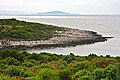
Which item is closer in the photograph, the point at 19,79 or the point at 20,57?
the point at 19,79

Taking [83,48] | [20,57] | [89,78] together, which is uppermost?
[89,78]

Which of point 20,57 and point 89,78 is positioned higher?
point 89,78

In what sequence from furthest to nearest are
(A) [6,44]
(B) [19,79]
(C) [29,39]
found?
(C) [29,39]
(A) [6,44]
(B) [19,79]

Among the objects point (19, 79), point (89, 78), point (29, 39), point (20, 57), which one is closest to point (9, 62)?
point (20, 57)

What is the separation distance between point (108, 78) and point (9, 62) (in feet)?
44.8

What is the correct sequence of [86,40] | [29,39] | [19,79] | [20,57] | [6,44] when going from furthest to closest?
[86,40], [29,39], [6,44], [20,57], [19,79]

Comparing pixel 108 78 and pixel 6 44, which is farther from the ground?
pixel 108 78

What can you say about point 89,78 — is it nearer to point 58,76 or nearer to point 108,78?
point 108,78

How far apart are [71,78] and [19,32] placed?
73193 mm

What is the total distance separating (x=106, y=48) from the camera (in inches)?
2886

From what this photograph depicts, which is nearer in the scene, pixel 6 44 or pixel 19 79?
pixel 19 79

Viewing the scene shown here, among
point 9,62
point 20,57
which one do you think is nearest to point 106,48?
point 20,57

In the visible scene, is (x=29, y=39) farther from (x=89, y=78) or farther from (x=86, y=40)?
(x=89, y=78)

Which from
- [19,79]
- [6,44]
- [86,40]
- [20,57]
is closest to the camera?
[19,79]
